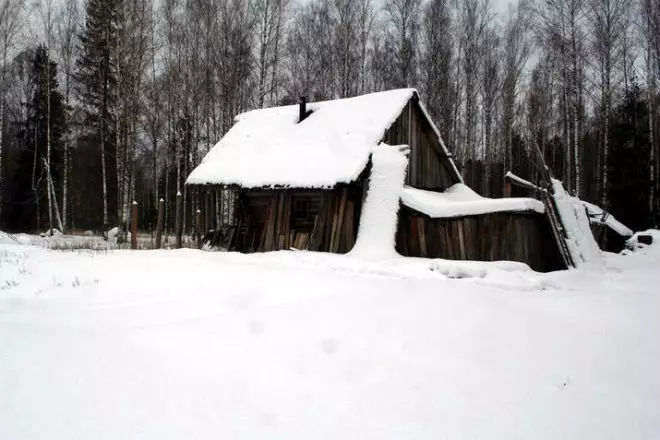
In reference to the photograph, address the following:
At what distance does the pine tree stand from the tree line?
98 mm

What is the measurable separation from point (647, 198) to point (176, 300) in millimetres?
22505

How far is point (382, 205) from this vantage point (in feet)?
35.7

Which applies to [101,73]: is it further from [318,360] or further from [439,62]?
[318,360]

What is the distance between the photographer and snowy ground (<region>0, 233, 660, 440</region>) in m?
2.68

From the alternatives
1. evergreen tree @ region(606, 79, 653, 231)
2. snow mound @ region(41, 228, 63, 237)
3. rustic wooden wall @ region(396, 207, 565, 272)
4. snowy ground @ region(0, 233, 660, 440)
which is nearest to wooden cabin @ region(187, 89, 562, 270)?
rustic wooden wall @ region(396, 207, 565, 272)

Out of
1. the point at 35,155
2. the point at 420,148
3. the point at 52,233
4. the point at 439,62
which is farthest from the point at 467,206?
the point at 35,155

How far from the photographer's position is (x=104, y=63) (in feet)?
68.2

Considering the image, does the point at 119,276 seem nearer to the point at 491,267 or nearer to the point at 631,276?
the point at 491,267

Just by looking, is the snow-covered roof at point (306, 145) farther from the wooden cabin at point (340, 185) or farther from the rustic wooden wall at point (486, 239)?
the rustic wooden wall at point (486, 239)

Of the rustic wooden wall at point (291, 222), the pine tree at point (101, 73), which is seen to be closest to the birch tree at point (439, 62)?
the rustic wooden wall at point (291, 222)

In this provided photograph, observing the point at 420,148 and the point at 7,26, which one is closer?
the point at 420,148

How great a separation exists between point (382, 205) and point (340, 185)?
1343 millimetres

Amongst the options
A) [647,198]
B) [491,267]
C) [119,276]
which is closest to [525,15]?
[647,198]

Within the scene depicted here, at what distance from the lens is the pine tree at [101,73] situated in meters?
19.2
